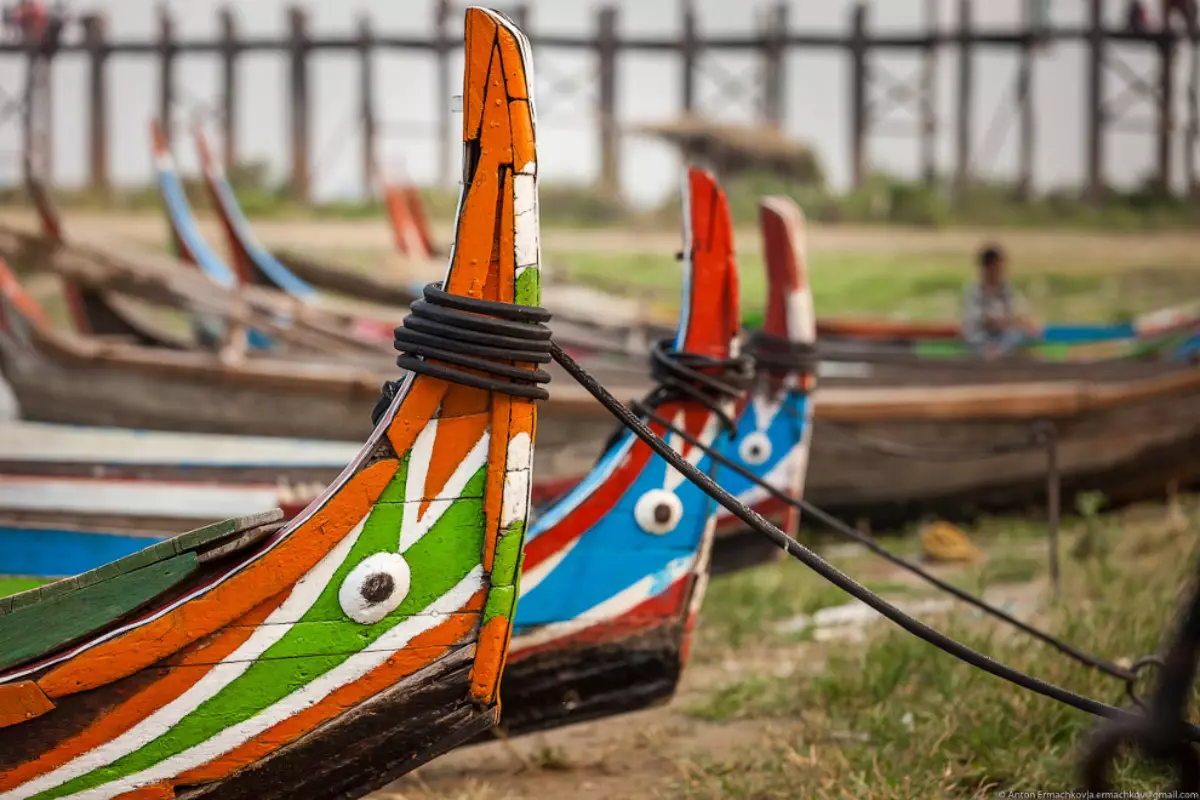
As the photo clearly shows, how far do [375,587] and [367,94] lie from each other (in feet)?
57.9

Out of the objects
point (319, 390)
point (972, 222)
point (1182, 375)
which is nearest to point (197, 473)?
point (319, 390)

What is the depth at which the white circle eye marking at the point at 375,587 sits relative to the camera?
2135mm

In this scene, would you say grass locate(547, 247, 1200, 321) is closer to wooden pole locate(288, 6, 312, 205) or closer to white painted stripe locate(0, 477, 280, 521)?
wooden pole locate(288, 6, 312, 205)

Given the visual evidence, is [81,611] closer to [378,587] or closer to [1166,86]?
[378,587]

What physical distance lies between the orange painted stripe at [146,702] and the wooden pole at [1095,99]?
58.5ft

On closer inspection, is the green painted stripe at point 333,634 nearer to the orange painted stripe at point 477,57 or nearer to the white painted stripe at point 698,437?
the orange painted stripe at point 477,57

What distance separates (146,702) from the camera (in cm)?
206

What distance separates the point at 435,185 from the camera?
62.4ft

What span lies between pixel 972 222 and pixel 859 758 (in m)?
15.6

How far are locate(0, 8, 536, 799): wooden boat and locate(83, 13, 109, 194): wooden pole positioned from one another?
18.7 metres

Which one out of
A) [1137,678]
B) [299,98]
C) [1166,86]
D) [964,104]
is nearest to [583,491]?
[1137,678]

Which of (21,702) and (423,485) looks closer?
(21,702)

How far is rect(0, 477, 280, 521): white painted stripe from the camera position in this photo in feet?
14.6

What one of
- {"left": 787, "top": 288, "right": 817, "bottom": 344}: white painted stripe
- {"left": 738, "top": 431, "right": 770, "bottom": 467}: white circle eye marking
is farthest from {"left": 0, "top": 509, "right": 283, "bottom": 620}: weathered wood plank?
{"left": 787, "top": 288, "right": 817, "bottom": 344}: white painted stripe
